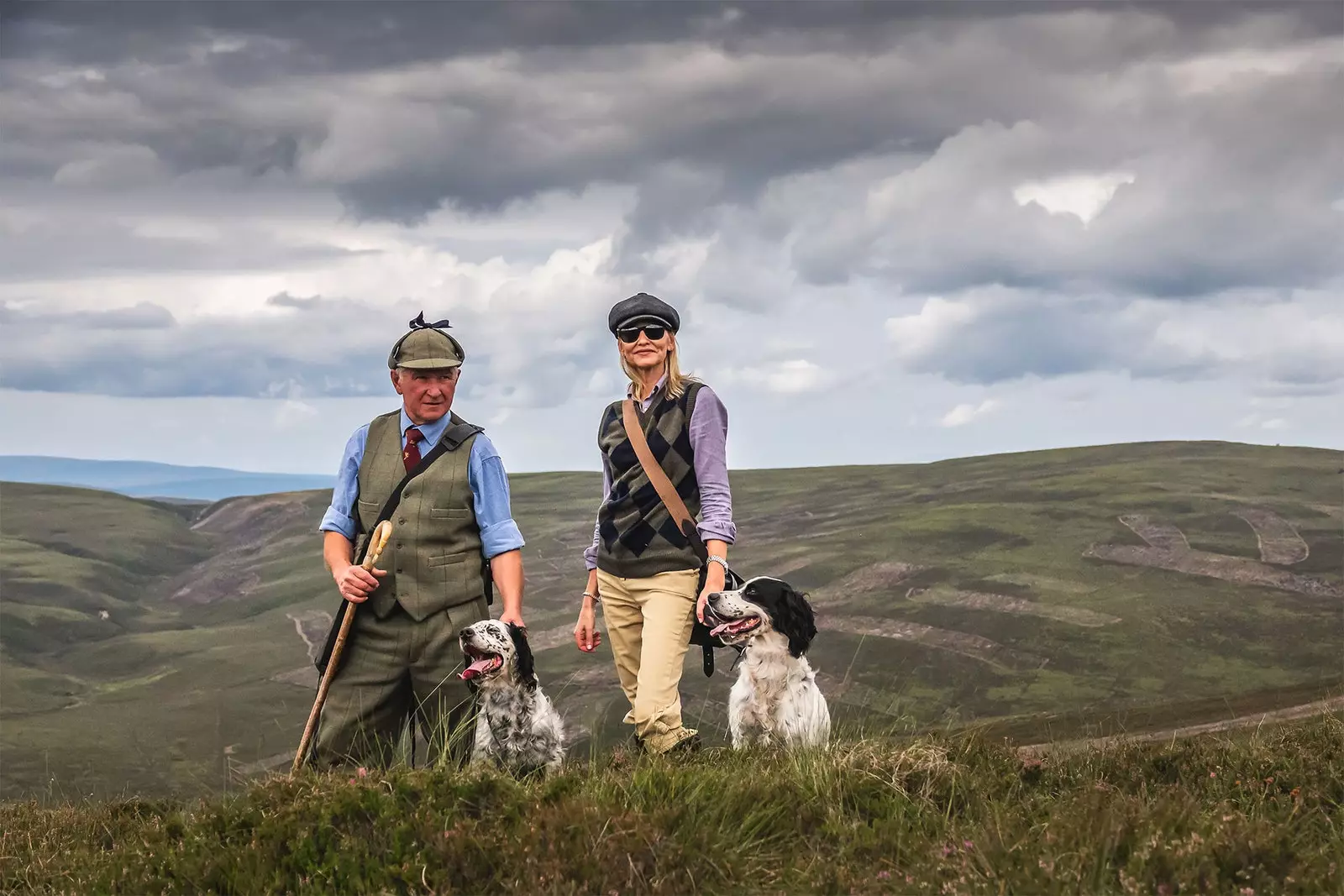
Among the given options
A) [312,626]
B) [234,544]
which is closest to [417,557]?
[312,626]

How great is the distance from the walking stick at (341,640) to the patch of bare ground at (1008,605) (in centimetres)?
3019

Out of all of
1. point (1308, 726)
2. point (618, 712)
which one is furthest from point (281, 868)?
point (618, 712)

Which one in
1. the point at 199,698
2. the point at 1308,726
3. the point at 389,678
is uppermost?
the point at 389,678

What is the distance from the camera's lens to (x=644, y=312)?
7988mm

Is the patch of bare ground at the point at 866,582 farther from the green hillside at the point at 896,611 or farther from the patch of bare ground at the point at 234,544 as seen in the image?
the patch of bare ground at the point at 234,544

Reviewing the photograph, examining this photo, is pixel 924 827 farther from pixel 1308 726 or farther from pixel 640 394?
pixel 1308 726

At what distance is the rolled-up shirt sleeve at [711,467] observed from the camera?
25.4 ft

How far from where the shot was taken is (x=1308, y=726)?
10.1 metres

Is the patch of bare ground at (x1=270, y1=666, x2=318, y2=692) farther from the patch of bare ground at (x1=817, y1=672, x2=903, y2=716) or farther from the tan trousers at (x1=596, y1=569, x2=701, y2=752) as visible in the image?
the tan trousers at (x1=596, y1=569, x2=701, y2=752)

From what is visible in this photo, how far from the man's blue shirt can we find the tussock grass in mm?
1417

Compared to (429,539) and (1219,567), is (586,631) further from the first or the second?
(1219,567)

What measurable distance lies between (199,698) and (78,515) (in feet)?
190

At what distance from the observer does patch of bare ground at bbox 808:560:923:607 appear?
42844mm

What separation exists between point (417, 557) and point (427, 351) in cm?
119
